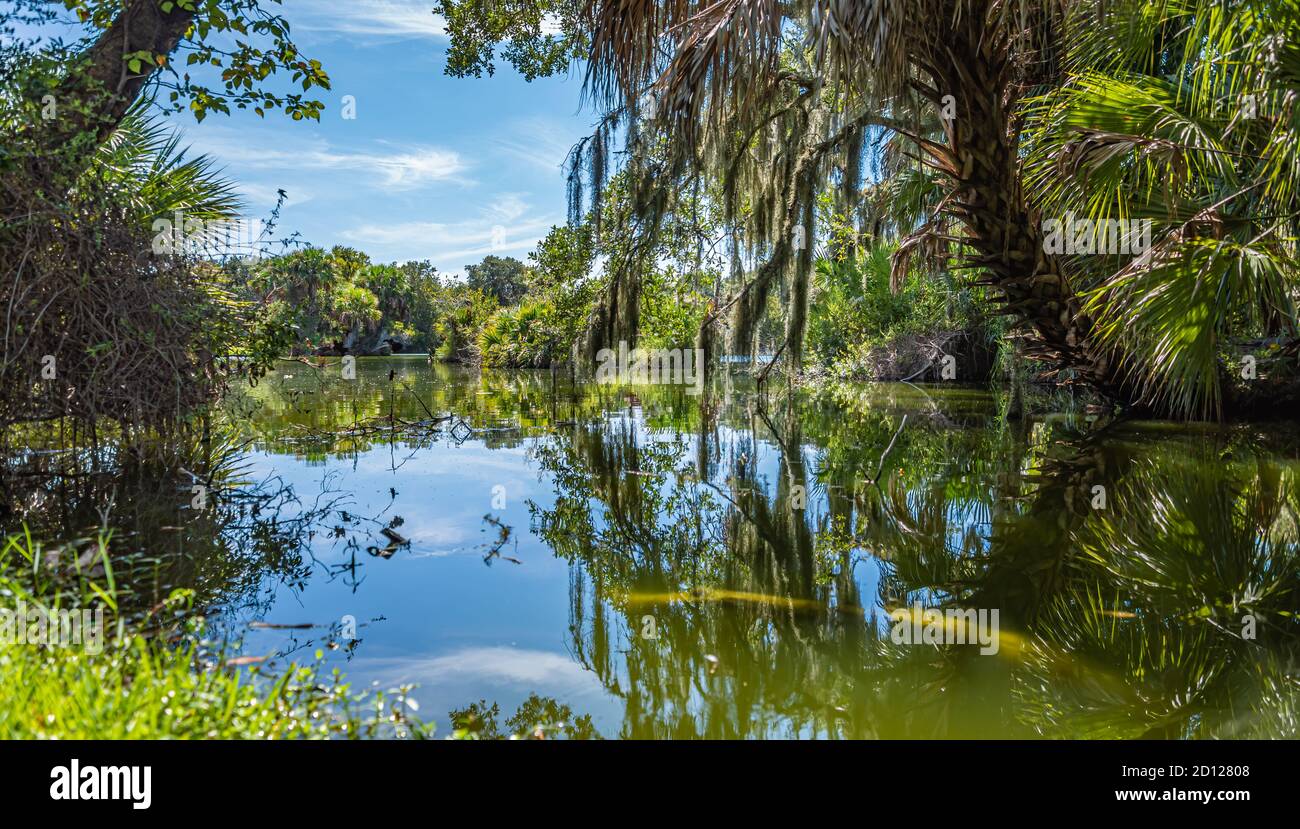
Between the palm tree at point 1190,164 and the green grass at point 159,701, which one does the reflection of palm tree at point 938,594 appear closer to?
the green grass at point 159,701

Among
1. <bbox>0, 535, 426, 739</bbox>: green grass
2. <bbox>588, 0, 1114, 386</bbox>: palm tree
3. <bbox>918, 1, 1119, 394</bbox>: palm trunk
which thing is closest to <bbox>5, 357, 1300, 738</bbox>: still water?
<bbox>0, 535, 426, 739</bbox>: green grass

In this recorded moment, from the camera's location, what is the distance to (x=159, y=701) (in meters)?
1.98

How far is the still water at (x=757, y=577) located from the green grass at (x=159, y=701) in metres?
0.24

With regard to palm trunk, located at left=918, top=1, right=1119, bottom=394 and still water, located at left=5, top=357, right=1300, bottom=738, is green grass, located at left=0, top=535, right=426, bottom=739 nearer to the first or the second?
still water, located at left=5, top=357, right=1300, bottom=738

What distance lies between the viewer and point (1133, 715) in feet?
7.82

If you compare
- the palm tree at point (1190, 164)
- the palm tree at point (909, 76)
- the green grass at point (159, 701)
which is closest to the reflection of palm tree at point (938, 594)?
the green grass at point (159, 701)

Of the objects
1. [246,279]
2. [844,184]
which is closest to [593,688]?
[246,279]

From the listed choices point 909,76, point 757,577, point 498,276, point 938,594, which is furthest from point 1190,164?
point 498,276

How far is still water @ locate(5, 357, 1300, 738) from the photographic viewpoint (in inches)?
98.7

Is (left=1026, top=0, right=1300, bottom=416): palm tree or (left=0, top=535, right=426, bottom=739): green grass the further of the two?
(left=1026, top=0, right=1300, bottom=416): palm tree

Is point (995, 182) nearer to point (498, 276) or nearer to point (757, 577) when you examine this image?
point (757, 577)

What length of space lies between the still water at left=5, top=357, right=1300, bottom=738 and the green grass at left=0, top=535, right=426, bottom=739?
0.80ft
